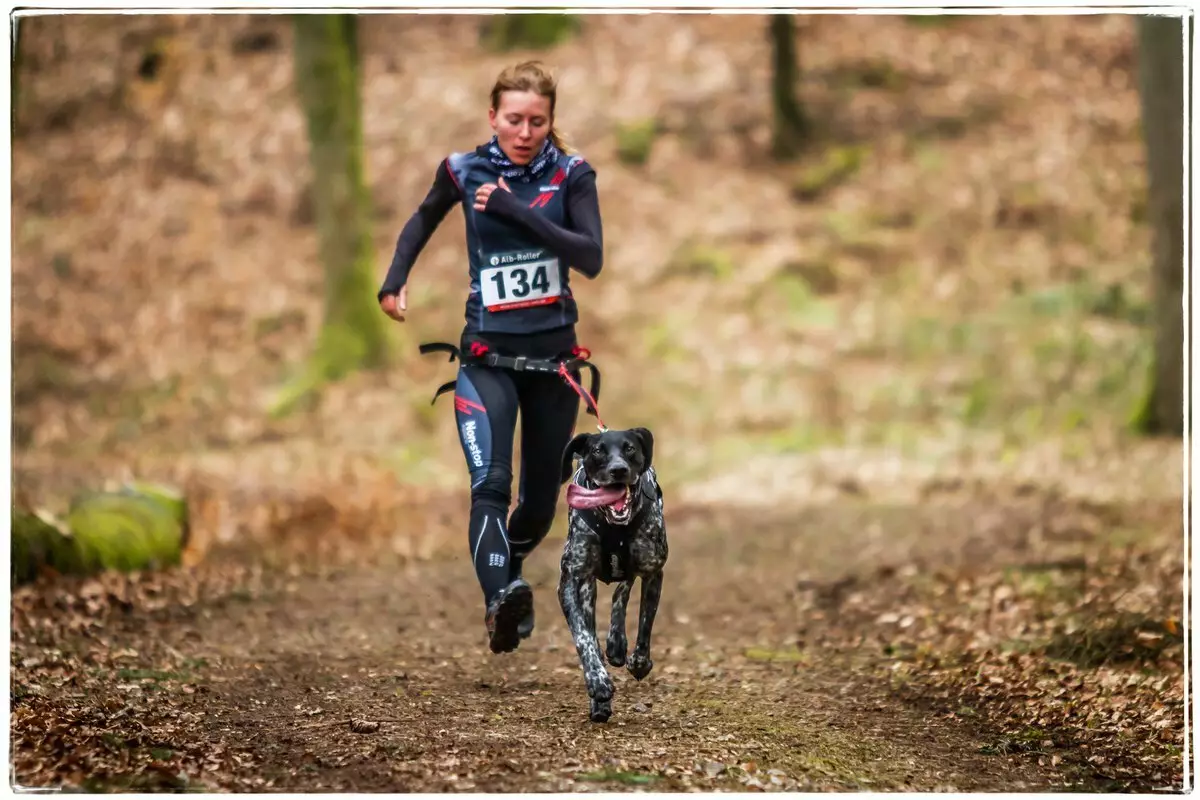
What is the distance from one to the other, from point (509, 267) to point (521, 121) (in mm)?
640

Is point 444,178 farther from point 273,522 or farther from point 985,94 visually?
point 985,94

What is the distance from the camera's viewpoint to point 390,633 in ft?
27.0

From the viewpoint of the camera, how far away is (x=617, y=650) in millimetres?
5824

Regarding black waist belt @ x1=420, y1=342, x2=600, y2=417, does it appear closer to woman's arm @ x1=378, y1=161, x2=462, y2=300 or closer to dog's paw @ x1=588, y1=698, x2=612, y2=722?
woman's arm @ x1=378, y1=161, x2=462, y2=300

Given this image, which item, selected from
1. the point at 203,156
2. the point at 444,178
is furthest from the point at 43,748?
the point at 203,156

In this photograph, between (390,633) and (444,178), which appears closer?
(444,178)

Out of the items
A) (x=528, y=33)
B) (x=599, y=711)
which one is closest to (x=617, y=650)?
(x=599, y=711)

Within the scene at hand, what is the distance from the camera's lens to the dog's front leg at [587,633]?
543 centimetres

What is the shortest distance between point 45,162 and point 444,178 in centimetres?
1885

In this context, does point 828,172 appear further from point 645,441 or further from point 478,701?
point 645,441

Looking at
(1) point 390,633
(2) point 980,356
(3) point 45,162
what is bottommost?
(1) point 390,633

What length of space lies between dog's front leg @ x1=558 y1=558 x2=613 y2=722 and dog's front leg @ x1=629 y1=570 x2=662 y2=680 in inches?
9.3

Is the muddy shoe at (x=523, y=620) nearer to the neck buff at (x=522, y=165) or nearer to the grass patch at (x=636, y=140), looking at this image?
the neck buff at (x=522, y=165)

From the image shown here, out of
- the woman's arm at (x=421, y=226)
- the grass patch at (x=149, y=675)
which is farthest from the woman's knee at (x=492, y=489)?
the grass patch at (x=149, y=675)
